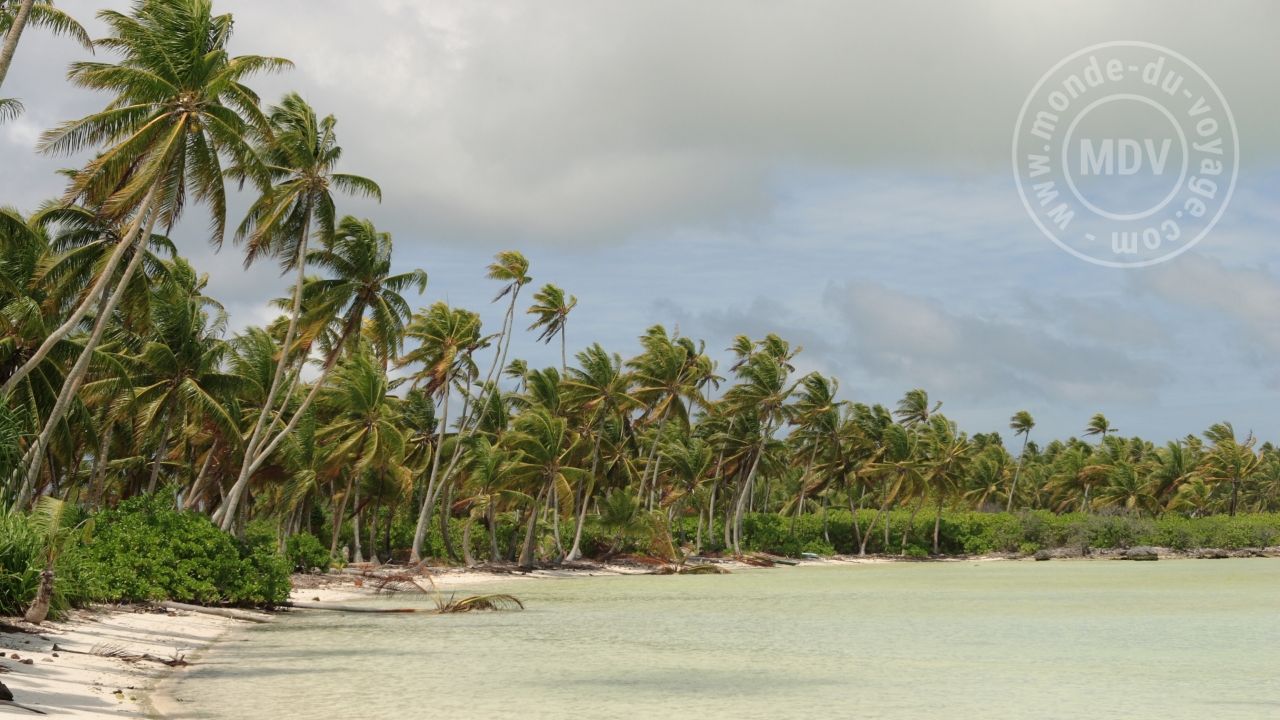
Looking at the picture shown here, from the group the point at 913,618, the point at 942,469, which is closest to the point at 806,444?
the point at 942,469

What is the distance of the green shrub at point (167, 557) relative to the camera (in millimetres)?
22156

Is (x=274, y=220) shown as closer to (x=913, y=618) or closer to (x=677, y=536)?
(x=913, y=618)

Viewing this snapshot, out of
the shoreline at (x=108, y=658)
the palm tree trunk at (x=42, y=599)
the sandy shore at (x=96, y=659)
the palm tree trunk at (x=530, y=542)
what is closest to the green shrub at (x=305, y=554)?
the palm tree trunk at (x=530, y=542)

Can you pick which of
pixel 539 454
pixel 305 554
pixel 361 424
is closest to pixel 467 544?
pixel 539 454

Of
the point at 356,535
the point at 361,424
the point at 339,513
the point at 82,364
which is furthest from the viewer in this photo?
the point at 356,535

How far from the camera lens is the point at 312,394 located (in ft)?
103

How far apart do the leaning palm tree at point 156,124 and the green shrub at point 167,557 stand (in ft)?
9.52

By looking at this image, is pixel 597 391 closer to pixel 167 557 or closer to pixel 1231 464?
pixel 167 557

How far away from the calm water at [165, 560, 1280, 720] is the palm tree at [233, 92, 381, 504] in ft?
30.8

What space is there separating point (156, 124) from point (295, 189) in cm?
822

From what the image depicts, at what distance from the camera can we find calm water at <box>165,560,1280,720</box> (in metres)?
14.1

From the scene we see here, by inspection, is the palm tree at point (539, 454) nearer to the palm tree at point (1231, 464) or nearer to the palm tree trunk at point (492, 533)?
the palm tree trunk at point (492, 533)

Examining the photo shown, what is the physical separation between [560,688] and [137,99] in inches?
525

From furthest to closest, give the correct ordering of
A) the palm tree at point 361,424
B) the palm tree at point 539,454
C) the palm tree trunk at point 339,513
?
1. the palm tree at point 539,454
2. the palm tree trunk at point 339,513
3. the palm tree at point 361,424
